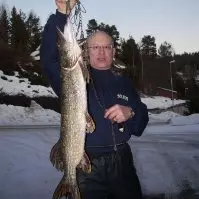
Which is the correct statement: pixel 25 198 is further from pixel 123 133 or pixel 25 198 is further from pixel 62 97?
pixel 62 97

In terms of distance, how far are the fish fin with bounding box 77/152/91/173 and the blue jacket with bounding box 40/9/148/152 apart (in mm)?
414

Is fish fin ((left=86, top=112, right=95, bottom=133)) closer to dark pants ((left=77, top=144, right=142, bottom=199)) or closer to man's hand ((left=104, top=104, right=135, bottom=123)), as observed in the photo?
man's hand ((left=104, top=104, right=135, bottom=123))

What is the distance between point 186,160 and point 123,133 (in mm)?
7176

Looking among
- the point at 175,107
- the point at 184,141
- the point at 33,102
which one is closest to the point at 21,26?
Answer: the point at 175,107

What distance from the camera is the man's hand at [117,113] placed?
3.79 meters

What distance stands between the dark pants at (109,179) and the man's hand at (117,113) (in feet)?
1.39

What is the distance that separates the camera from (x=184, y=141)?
50.8ft

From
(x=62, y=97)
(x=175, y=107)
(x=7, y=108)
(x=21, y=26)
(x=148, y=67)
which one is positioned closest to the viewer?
(x=62, y=97)

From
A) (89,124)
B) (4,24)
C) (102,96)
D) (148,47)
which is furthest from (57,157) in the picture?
(148,47)

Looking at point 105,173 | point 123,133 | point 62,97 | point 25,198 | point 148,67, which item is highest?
point 148,67

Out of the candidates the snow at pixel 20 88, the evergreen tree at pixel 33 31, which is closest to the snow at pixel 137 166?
the snow at pixel 20 88

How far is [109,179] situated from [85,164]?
47 centimetres

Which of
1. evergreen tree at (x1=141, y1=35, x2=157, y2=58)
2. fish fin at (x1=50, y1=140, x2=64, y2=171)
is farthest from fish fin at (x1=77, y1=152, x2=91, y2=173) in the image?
evergreen tree at (x1=141, y1=35, x2=157, y2=58)

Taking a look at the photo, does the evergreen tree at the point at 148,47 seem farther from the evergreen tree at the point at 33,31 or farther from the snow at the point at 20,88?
the snow at the point at 20,88
